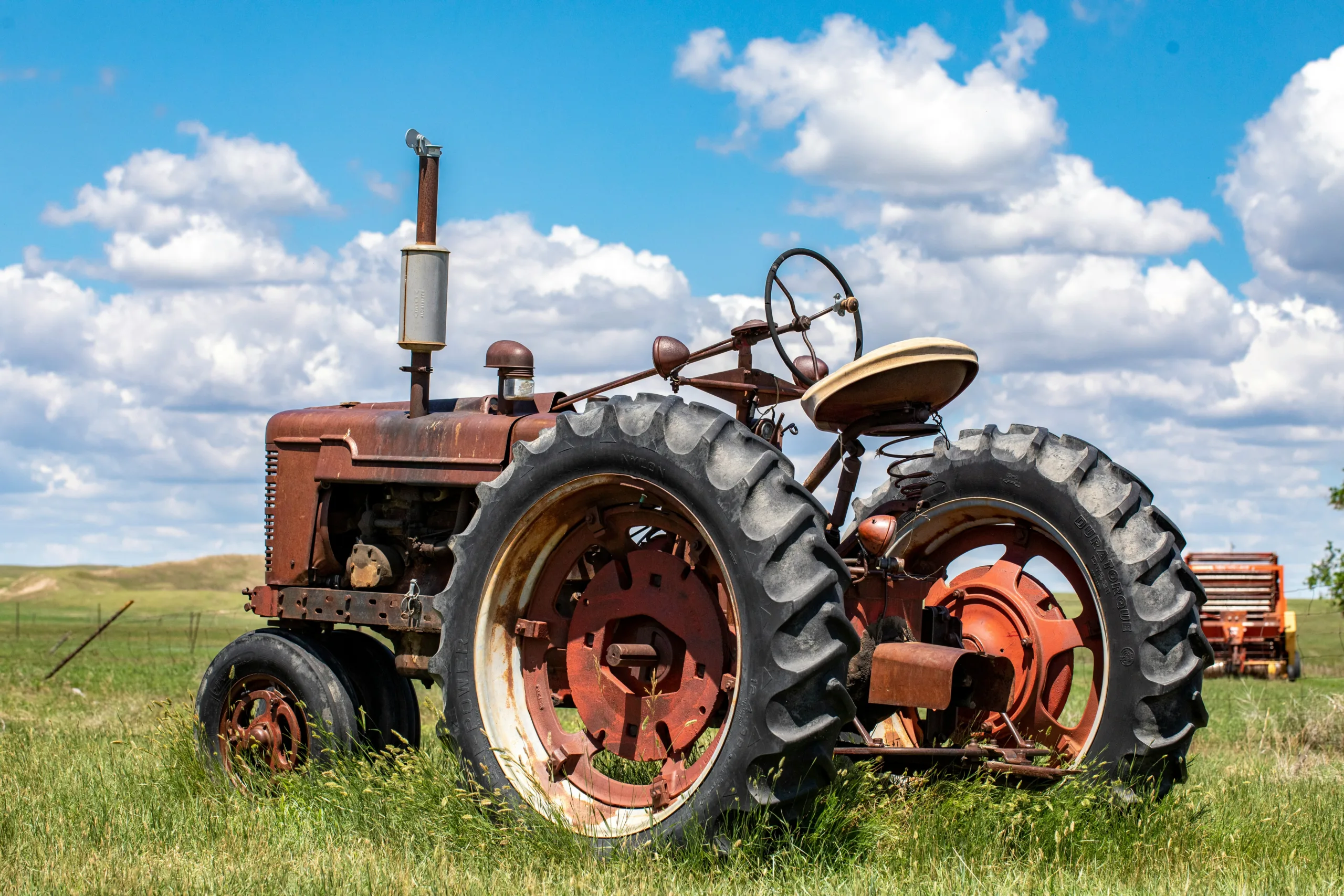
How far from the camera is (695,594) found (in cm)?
536

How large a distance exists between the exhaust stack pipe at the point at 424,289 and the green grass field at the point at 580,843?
6.09ft

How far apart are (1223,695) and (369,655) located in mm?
15738

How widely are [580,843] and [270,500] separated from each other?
342 centimetres

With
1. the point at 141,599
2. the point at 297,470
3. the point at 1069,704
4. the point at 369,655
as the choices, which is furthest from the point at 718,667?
the point at 141,599

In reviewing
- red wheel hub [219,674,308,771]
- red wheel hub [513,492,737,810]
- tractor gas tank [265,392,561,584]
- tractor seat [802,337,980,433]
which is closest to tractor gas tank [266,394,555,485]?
tractor gas tank [265,392,561,584]

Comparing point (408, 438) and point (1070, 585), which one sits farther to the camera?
point (408, 438)

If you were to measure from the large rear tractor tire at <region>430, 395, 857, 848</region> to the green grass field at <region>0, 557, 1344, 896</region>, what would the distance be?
0.77 ft

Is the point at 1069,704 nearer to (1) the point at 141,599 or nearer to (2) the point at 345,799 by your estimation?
(2) the point at 345,799

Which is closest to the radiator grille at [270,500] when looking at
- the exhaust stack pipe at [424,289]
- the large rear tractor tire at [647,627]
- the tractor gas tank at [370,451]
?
the tractor gas tank at [370,451]

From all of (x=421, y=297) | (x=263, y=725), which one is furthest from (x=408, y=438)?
(x=263, y=725)

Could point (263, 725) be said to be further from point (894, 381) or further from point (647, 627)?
point (894, 381)

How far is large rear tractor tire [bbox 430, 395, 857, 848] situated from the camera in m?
4.69

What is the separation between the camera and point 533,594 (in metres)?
5.80

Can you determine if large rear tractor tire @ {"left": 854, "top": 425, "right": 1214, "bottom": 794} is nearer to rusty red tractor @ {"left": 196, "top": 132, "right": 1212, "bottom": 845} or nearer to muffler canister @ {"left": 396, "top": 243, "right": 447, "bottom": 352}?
rusty red tractor @ {"left": 196, "top": 132, "right": 1212, "bottom": 845}
